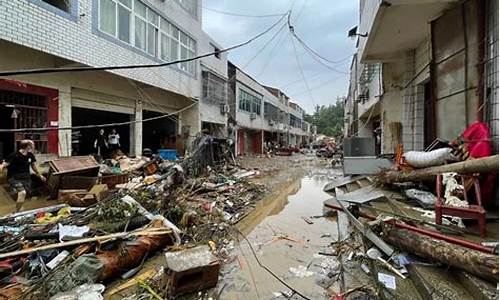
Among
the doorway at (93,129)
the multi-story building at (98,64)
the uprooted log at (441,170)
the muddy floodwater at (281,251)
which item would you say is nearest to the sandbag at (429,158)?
the uprooted log at (441,170)

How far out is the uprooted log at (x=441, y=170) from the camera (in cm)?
391

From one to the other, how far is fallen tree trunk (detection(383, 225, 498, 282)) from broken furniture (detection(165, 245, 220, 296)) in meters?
2.32

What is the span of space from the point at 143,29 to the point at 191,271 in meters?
11.0

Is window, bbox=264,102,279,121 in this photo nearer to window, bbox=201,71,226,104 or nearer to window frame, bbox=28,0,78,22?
window, bbox=201,71,226,104

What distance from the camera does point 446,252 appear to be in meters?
3.20

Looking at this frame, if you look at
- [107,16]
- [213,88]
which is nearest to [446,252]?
[107,16]

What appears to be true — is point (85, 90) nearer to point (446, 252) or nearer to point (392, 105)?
point (392, 105)

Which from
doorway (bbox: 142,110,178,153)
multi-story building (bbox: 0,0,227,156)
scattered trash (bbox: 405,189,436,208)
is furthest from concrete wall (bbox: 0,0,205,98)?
scattered trash (bbox: 405,189,436,208)

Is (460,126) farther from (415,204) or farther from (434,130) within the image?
(415,204)

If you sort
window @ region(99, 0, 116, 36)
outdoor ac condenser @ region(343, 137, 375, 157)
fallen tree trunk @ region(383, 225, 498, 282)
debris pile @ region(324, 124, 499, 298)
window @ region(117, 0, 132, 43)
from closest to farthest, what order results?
fallen tree trunk @ region(383, 225, 498, 282) → debris pile @ region(324, 124, 499, 298) → window @ region(99, 0, 116, 36) → window @ region(117, 0, 132, 43) → outdoor ac condenser @ region(343, 137, 375, 157)

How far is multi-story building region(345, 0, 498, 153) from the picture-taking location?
16.9ft

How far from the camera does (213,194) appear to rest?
9484 millimetres

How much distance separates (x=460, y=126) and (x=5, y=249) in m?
7.94

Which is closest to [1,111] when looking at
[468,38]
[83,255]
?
[83,255]
